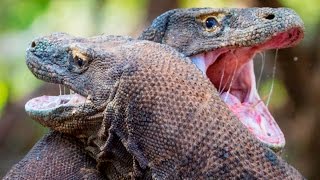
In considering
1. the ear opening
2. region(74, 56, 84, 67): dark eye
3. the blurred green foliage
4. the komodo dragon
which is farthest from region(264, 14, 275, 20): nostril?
the blurred green foliage

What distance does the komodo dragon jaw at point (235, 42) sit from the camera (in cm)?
368

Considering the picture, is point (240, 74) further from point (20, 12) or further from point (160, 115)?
point (20, 12)

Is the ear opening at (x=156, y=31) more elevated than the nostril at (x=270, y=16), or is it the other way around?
the nostril at (x=270, y=16)

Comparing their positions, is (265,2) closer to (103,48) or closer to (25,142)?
(25,142)

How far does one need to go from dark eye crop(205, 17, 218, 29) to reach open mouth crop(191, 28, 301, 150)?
0.17 m

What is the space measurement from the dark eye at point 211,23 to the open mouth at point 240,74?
17 cm

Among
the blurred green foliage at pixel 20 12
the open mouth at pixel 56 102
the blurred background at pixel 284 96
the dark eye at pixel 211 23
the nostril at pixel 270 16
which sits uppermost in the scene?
the nostril at pixel 270 16

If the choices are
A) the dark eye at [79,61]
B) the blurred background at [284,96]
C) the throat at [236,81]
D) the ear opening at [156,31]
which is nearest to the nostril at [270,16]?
the throat at [236,81]

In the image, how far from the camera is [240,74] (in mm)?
3992

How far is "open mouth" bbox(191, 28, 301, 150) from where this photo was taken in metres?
3.69

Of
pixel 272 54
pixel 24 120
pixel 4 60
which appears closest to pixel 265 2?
pixel 272 54

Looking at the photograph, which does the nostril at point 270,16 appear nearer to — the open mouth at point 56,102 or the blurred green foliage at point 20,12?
the open mouth at point 56,102

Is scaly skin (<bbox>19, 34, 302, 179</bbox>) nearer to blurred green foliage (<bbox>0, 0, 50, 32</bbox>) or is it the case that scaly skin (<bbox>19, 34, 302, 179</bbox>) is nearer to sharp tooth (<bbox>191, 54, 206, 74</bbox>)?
sharp tooth (<bbox>191, 54, 206, 74</bbox>)

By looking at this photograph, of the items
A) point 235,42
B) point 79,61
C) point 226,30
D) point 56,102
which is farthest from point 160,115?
point 226,30
